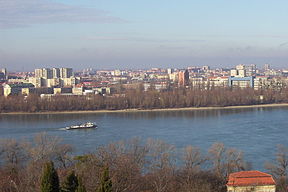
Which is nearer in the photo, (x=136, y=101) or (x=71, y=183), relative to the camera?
(x=71, y=183)

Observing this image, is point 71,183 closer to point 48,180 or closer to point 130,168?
point 48,180

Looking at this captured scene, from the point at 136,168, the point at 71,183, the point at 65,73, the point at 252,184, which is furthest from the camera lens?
the point at 65,73

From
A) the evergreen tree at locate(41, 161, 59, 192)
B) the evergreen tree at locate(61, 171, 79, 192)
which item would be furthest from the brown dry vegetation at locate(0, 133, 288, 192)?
the evergreen tree at locate(41, 161, 59, 192)

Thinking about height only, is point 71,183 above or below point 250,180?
above

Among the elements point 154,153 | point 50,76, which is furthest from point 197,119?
point 50,76

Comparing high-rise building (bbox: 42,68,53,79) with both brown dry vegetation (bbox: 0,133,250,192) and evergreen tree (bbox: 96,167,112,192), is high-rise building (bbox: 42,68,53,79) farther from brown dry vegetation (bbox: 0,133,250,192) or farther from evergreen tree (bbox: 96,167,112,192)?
evergreen tree (bbox: 96,167,112,192)

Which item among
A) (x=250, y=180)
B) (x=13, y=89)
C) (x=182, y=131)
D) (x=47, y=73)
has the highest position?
(x=47, y=73)

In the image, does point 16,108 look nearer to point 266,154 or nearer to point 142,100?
point 142,100

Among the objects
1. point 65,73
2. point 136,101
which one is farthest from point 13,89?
point 65,73
